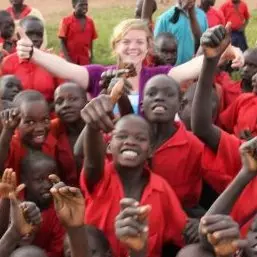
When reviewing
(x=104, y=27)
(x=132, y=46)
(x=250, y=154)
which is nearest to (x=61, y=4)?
(x=104, y=27)

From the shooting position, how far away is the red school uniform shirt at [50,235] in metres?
3.77

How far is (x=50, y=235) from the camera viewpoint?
3795 mm

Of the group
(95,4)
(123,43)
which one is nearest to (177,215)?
(123,43)

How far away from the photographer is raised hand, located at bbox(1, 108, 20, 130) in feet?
12.1

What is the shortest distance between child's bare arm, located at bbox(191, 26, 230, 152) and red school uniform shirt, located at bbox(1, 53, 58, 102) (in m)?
1.84

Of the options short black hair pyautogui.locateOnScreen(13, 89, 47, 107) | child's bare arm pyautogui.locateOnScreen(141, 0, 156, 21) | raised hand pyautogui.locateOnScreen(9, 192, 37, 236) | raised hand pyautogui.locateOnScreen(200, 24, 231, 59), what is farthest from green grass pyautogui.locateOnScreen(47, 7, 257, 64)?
raised hand pyautogui.locateOnScreen(9, 192, 37, 236)

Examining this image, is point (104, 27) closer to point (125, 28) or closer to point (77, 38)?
point (77, 38)

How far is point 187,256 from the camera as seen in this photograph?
9.98 feet

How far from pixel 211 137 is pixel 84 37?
5.81 meters

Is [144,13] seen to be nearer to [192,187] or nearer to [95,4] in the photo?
[192,187]

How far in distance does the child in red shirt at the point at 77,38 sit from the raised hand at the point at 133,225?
21.6 ft

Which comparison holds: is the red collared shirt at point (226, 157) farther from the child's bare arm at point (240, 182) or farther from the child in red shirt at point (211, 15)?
the child in red shirt at point (211, 15)

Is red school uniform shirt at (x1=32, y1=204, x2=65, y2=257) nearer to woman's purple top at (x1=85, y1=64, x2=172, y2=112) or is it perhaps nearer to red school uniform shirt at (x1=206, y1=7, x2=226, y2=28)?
woman's purple top at (x1=85, y1=64, x2=172, y2=112)

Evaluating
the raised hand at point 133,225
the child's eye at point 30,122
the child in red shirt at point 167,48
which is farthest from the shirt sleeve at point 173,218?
the child in red shirt at point 167,48
